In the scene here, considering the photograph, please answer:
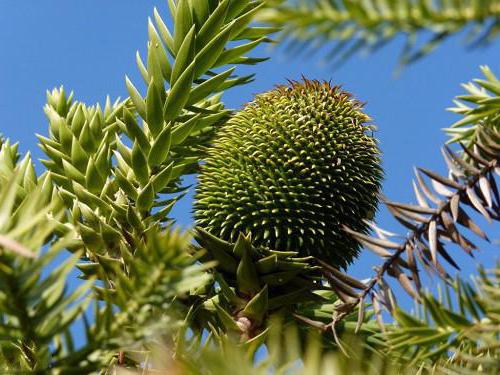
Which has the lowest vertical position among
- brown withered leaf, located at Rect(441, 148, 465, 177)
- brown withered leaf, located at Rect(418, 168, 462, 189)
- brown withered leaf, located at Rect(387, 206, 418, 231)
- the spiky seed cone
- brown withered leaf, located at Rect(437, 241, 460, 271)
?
brown withered leaf, located at Rect(437, 241, 460, 271)

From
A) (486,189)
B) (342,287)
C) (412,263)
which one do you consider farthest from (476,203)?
(342,287)

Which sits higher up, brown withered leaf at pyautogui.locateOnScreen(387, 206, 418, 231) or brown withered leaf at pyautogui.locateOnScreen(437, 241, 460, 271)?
brown withered leaf at pyautogui.locateOnScreen(387, 206, 418, 231)

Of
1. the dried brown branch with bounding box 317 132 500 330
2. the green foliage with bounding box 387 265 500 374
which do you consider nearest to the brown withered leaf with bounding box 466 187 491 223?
the dried brown branch with bounding box 317 132 500 330

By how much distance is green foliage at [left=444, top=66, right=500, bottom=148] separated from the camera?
129cm

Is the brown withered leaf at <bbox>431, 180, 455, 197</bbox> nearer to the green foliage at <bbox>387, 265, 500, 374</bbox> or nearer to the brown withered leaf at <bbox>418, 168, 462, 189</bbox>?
the brown withered leaf at <bbox>418, 168, 462, 189</bbox>

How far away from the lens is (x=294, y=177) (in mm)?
1886

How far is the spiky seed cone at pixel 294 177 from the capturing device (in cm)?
184

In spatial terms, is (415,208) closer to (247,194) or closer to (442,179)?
(442,179)

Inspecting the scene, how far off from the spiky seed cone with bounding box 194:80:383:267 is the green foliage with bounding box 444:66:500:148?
273 mm

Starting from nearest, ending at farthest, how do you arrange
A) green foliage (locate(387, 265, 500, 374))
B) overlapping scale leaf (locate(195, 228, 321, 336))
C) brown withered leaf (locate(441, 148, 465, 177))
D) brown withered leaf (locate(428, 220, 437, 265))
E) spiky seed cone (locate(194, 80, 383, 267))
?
green foliage (locate(387, 265, 500, 374))
brown withered leaf (locate(428, 220, 437, 265))
brown withered leaf (locate(441, 148, 465, 177))
overlapping scale leaf (locate(195, 228, 321, 336))
spiky seed cone (locate(194, 80, 383, 267))

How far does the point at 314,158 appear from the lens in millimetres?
1894

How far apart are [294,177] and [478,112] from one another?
70 cm

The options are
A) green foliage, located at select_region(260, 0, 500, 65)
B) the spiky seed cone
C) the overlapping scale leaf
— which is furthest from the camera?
the spiky seed cone

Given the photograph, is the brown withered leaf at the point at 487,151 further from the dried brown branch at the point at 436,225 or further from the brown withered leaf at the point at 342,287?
the brown withered leaf at the point at 342,287
